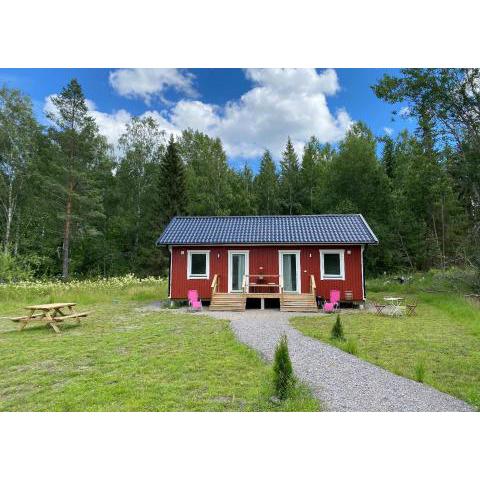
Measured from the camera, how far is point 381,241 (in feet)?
84.0

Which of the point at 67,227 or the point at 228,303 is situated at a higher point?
the point at 67,227

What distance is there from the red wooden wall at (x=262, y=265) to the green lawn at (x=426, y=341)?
7.09 ft

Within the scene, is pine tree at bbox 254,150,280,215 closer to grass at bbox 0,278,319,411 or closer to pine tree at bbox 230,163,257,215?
pine tree at bbox 230,163,257,215

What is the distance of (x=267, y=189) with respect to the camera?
31562 mm

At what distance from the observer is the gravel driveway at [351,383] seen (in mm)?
4145

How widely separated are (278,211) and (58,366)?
27182mm

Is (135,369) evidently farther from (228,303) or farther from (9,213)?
(9,213)

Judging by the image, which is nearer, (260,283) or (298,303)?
(298,303)

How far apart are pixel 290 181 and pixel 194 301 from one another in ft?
70.4

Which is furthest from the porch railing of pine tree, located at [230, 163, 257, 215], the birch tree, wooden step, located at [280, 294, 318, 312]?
the birch tree

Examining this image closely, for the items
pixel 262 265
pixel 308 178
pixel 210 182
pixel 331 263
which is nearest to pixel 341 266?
pixel 331 263

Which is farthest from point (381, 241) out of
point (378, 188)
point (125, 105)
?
point (125, 105)
